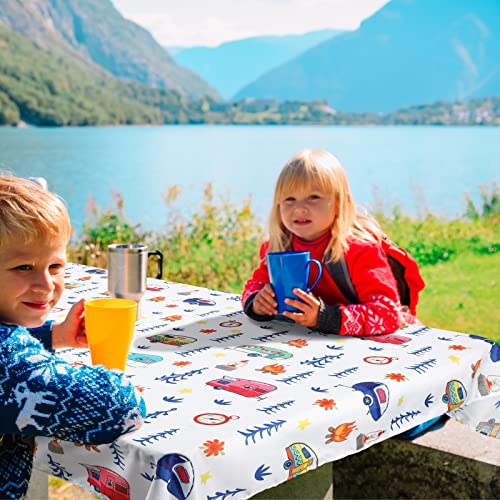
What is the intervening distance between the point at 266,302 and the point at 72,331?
56 cm

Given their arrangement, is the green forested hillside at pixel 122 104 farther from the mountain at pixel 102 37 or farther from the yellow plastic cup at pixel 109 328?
the yellow plastic cup at pixel 109 328

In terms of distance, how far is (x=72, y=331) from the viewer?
1.64 metres

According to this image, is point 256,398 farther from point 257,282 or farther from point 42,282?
point 257,282

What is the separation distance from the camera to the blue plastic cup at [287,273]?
188cm

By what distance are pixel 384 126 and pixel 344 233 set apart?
28.6 m

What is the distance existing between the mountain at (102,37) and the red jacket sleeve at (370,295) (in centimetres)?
3667

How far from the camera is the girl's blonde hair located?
2158 millimetres

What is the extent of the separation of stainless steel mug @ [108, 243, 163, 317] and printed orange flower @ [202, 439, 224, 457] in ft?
2.73

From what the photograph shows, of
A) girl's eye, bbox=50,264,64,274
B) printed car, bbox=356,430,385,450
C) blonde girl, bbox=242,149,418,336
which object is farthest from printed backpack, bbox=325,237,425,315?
girl's eye, bbox=50,264,64,274

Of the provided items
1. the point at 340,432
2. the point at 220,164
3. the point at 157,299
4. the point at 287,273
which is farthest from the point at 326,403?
the point at 220,164

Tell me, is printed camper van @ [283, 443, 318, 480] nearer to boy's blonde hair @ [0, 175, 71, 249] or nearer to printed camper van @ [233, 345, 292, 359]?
printed camper van @ [233, 345, 292, 359]

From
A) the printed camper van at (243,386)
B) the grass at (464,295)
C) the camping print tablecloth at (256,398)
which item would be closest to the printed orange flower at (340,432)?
the camping print tablecloth at (256,398)

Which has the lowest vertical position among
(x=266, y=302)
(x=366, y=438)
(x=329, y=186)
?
(x=366, y=438)

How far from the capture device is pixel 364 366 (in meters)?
1.67
